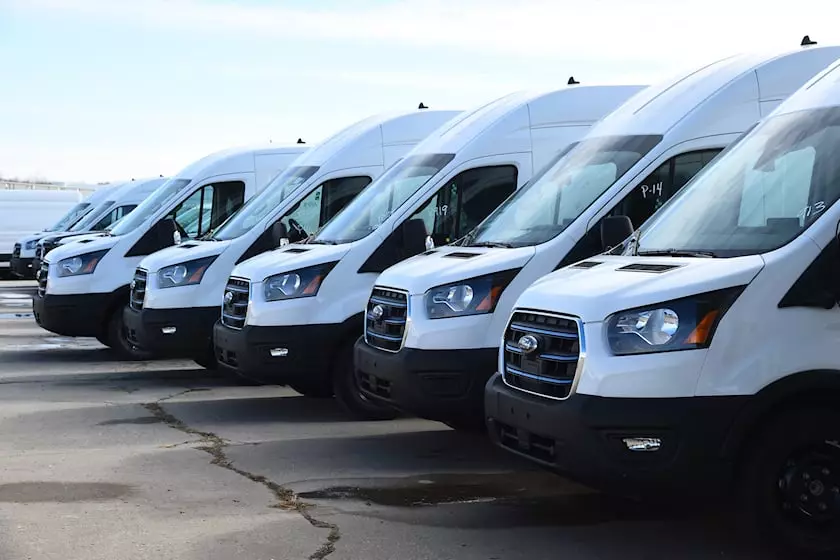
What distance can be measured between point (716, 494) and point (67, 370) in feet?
31.9

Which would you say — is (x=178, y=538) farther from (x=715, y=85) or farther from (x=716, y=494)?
(x=715, y=85)

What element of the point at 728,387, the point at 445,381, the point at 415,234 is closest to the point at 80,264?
the point at 415,234

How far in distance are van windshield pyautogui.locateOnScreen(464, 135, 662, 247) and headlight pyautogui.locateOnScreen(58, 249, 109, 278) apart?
22.4 ft

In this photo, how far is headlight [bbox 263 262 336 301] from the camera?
1048cm

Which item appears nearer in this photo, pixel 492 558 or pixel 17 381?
pixel 492 558

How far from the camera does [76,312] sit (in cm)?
1481

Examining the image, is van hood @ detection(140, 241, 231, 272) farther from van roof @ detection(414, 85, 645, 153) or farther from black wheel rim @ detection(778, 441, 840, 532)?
black wheel rim @ detection(778, 441, 840, 532)

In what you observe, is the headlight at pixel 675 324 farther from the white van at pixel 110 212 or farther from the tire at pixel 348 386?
the white van at pixel 110 212

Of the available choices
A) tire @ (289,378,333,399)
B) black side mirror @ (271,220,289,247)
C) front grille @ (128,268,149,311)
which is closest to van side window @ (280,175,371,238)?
black side mirror @ (271,220,289,247)

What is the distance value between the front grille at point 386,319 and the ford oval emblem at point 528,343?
2.04 m

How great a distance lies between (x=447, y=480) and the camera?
8180mm

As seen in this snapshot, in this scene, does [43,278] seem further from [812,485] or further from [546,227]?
[812,485]

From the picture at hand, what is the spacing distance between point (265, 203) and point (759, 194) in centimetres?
761

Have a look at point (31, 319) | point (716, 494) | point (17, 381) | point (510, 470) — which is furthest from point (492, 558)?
point (31, 319)
